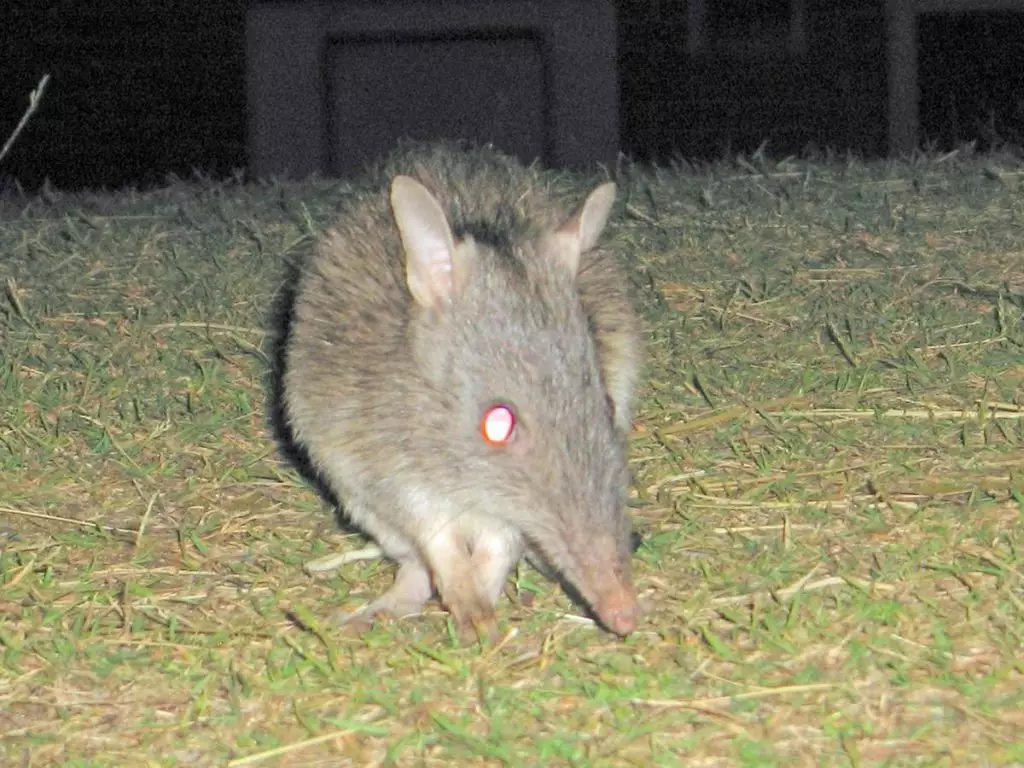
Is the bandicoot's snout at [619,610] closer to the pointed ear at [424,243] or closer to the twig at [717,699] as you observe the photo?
the twig at [717,699]

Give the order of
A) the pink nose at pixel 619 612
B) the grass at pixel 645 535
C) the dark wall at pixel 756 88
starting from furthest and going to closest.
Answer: the dark wall at pixel 756 88 → the pink nose at pixel 619 612 → the grass at pixel 645 535

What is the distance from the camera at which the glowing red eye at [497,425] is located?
320cm

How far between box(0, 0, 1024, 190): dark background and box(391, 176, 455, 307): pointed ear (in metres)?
10.3

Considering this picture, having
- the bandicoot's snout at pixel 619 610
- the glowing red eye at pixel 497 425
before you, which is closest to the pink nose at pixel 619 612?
the bandicoot's snout at pixel 619 610

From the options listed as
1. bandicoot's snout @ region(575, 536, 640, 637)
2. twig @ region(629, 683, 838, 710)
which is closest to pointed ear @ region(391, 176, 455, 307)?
bandicoot's snout @ region(575, 536, 640, 637)

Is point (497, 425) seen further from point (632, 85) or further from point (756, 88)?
point (756, 88)

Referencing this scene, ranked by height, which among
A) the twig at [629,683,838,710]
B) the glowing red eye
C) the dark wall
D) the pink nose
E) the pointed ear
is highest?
the dark wall

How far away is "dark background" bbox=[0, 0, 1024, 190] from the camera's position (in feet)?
45.0

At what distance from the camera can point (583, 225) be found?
3.66 metres

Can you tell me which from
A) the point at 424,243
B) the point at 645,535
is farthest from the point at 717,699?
the point at 424,243

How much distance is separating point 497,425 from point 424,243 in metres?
0.48

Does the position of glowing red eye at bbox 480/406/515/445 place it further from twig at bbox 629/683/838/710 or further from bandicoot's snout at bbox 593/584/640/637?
twig at bbox 629/683/838/710

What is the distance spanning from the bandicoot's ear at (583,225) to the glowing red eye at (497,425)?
1.69ft

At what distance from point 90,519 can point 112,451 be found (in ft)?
1.68
